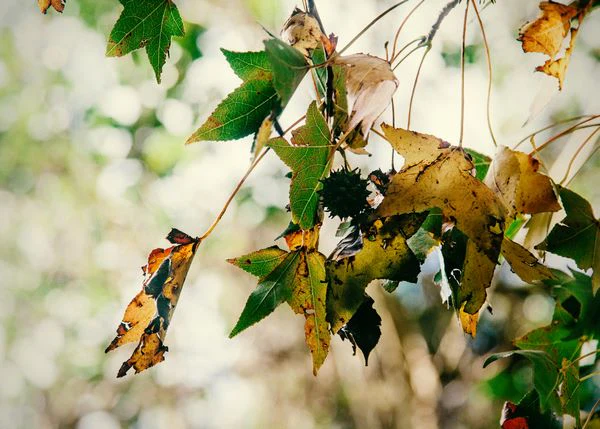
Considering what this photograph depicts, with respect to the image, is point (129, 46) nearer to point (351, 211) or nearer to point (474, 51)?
point (351, 211)

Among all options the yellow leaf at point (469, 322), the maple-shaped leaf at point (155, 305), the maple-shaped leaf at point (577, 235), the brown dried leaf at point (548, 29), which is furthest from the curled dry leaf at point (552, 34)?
the maple-shaped leaf at point (155, 305)

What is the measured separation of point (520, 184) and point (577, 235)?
0.38ft

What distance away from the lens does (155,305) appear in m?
0.50

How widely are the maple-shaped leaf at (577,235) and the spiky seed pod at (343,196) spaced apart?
0.57ft

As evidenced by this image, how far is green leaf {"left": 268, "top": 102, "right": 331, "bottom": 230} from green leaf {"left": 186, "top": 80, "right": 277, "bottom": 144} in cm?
3

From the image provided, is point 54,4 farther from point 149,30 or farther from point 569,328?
point 569,328

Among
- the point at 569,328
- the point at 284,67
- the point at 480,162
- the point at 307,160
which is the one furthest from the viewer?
the point at 569,328

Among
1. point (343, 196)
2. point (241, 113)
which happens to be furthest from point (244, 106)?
point (343, 196)

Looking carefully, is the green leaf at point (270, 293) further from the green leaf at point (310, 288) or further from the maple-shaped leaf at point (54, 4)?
the maple-shaped leaf at point (54, 4)

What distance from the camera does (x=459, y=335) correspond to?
291 centimetres

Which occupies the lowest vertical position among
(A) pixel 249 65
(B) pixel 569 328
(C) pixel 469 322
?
(B) pixel 569 328

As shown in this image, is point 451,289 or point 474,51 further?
point 474,51

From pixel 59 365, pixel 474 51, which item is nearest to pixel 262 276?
pixel 474 51

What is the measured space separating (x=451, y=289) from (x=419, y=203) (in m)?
0.08
